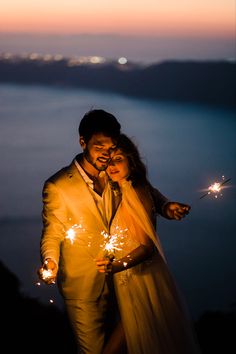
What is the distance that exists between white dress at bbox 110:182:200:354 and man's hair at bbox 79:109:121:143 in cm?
47

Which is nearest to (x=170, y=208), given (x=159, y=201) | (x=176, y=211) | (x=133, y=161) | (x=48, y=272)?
(x=176, y=211)

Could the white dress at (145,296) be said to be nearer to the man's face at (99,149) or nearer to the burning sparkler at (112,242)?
the burning sparkler at (112,242)

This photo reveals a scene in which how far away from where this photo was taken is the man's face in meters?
4.18

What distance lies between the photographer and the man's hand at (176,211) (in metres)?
4.45

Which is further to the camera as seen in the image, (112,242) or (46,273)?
(112,242)

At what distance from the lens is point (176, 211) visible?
4473 mm

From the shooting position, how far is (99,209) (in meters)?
4.29

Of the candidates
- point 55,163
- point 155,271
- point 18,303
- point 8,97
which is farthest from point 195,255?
point 8,97

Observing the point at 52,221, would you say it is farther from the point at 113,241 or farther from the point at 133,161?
the point at 133,161

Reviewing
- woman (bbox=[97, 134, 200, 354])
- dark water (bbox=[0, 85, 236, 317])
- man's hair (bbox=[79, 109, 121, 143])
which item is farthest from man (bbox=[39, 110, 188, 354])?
dark water (bbox=[0, 85, 236, 317])

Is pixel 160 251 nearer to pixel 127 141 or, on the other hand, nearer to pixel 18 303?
pixel 127 141

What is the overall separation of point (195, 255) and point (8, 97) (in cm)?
5831

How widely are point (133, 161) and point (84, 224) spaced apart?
62 cm

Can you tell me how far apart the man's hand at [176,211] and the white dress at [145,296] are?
0.17m
